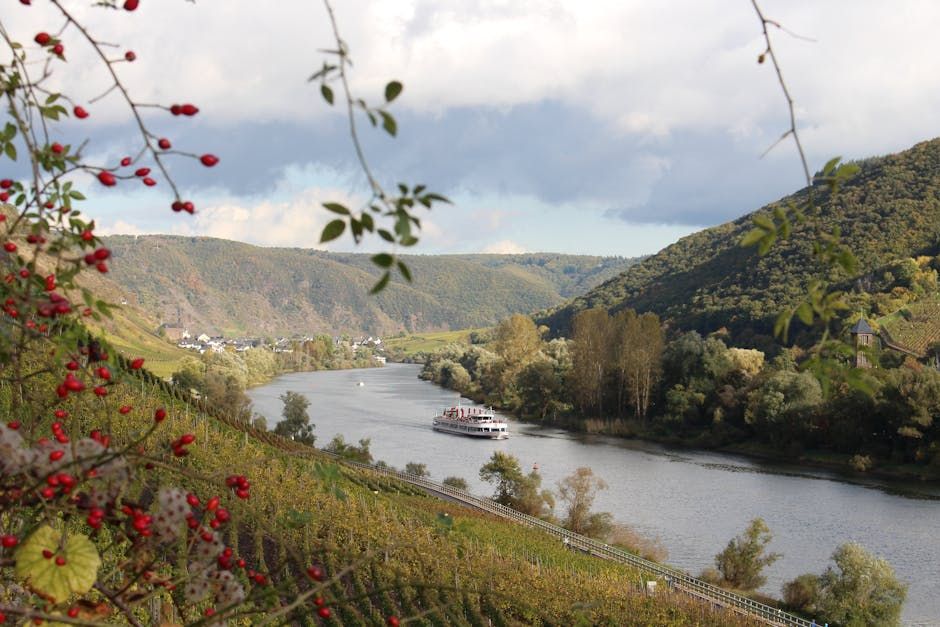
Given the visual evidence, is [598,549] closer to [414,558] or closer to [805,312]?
[414,558]

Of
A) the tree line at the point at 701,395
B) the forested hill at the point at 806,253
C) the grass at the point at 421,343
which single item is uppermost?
the forested hill at the point at 806,253

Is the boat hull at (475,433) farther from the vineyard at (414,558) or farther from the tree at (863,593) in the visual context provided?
the tree at (863,593)

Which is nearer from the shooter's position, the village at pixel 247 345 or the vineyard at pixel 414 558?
the vineyard at pixel 414 558

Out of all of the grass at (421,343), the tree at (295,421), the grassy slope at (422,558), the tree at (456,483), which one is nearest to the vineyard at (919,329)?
the tree at (456,483)

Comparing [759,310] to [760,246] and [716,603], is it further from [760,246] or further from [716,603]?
[760,246]

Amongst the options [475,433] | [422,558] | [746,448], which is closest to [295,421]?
[475,433]

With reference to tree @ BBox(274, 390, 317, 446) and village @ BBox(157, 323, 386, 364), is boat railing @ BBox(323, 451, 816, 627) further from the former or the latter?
village @ BBox(157, 323, 386, 364)

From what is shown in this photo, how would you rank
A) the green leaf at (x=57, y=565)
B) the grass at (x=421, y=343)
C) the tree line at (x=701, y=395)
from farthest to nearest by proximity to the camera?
1. the grass at (x=421, y=343)
2. the tree line at (x=701, y=395)
3. the green leaf at (x=57, y=565)

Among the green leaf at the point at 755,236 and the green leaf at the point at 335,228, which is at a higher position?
the green leaf at the point at 755,236
